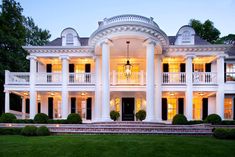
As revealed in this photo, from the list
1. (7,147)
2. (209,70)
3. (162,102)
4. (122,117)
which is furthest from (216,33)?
(7,147)

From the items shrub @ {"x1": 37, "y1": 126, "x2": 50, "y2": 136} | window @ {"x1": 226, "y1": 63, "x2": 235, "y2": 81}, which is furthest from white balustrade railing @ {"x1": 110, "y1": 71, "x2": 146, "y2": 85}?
shrub @ {"x1": 37, "y1": 126, "x2": 50, "y2": 136}

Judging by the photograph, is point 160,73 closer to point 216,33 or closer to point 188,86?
point 188,86

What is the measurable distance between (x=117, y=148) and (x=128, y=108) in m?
12.4

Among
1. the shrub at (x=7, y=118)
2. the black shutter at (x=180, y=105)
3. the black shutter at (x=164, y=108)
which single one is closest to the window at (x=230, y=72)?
the black shutter at (x=180, y=105)

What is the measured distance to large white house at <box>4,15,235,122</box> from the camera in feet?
71.6

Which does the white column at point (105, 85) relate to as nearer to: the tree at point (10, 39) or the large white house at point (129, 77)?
the large white house at point (129, 77)

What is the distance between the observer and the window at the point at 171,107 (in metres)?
24.0

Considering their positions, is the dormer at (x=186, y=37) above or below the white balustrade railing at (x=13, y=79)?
above

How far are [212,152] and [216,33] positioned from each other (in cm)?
3448

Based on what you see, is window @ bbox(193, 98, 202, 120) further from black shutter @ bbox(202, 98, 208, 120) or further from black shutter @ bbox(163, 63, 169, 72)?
black shutter @ bbox(163, 63, 169, 72)

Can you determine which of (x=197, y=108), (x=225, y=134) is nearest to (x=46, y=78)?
(x=197, y=108)

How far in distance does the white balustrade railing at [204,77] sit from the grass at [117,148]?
34.7ft

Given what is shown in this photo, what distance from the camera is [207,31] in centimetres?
4219

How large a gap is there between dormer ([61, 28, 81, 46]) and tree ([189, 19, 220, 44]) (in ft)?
77.6
